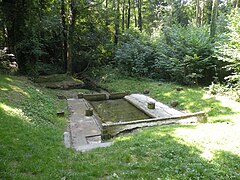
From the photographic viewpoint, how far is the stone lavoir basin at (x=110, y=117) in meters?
6.38

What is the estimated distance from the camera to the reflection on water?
8.82 metres

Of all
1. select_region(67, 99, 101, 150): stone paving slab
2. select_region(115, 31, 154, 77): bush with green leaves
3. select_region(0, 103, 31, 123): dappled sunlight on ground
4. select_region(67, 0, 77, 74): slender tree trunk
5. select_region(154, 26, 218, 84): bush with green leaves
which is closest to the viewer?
select_region(67, 99, 101, 150): stone paving slab

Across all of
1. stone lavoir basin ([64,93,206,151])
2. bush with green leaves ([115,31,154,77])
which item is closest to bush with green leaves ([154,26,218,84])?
bush with green leaves ([115,31,154,77])

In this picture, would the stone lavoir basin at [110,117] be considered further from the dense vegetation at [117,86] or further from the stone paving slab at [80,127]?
the dense vegetation at [117,86]

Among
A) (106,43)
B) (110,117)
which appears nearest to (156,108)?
(110,117)

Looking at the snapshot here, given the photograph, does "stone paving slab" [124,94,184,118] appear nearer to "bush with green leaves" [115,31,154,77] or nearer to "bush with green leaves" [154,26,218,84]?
"bush with green leaves" [154,26,218,84]

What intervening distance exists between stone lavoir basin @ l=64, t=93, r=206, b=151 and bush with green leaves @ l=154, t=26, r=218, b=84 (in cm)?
272

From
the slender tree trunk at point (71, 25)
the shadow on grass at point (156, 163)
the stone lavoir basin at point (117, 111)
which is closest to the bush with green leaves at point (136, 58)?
the slender tree trunk at point (71, 25)

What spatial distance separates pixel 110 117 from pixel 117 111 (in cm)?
94

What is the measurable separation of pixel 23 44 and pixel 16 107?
23.6ft

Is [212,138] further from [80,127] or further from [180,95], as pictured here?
[180,95]

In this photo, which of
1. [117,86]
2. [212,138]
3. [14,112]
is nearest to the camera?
[212,138]

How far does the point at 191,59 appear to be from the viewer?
11.9m

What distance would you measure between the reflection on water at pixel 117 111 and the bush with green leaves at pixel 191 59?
12.0 ft
